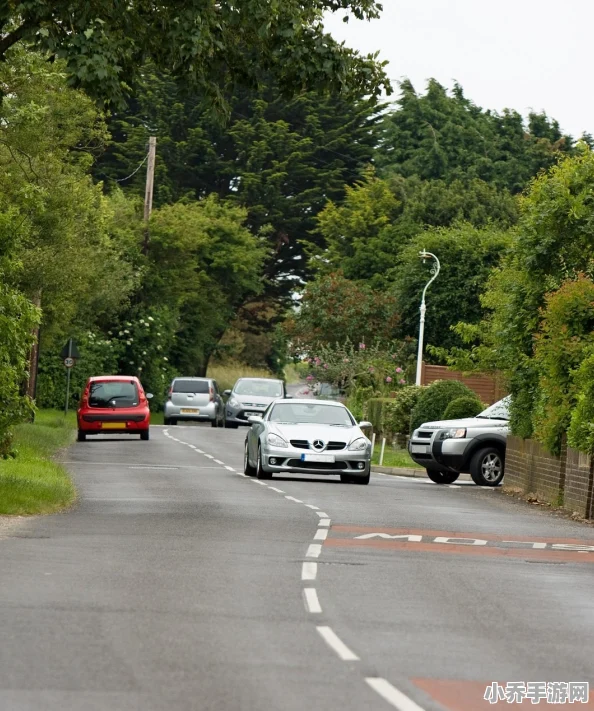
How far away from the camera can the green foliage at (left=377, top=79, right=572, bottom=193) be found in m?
83.6

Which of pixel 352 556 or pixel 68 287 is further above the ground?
pixel 68 287

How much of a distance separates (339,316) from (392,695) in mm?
58825

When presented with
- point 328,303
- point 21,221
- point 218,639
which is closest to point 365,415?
point 328,303

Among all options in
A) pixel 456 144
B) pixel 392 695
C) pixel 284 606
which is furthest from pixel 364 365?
pixel 392 695

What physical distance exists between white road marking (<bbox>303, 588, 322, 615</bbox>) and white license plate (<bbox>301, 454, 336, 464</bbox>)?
15930 mm

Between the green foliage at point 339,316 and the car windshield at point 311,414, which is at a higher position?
the green foliage at point 339,316

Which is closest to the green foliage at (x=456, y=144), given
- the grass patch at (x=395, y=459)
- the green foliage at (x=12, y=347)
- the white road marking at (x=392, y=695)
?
the grass patch at (x=395, y=459)

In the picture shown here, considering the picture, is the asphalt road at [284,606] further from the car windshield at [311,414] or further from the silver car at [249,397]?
the silver car at [249,397]

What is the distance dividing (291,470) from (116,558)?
14176mm

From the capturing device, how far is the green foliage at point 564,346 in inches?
1031

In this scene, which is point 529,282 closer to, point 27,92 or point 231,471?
point 231,471

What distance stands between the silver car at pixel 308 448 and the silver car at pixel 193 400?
3069 cm

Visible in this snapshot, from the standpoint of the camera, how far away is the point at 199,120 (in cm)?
7600

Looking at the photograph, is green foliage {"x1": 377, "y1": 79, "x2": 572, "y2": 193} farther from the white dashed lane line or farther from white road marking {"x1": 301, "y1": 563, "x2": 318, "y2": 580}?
white road marking {"x1": 301, "y1": 563, "x2": 318, "y2": 580}
